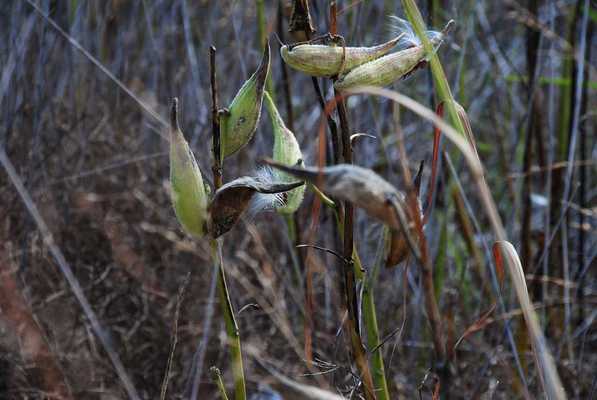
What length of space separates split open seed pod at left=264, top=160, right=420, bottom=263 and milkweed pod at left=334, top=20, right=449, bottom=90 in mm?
136

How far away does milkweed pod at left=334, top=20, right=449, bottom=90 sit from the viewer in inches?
23.4

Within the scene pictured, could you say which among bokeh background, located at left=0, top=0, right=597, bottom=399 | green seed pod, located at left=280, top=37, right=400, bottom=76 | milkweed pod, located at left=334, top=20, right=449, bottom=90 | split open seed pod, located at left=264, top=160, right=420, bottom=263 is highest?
green seed pod, located at left=280, top=37, right=400, bottom=76

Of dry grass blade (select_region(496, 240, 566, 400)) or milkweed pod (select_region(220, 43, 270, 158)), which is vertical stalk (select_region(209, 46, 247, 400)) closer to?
milkweed pod (select_region(220, 43, 270, 158))

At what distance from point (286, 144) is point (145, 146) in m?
1.07

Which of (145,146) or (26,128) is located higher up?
→ (26,128)

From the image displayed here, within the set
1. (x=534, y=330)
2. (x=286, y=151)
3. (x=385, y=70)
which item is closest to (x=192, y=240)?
(x=286, y=151)

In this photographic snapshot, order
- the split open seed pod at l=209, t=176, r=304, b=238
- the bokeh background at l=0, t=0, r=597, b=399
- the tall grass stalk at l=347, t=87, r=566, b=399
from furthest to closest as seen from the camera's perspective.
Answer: the bokeh background at l=0, t=0, r=597, b=399 < the split open seed pod at l=209, t=176, r=304, b=238 < the tall grass stalk at l=347, t=87, r=566, b=399

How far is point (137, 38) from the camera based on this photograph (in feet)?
5.83

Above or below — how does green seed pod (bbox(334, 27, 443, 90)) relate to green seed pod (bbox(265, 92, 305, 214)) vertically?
above

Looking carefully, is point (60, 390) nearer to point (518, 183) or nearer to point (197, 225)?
point (197, 225)

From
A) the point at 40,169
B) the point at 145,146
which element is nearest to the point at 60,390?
the point at 40,169

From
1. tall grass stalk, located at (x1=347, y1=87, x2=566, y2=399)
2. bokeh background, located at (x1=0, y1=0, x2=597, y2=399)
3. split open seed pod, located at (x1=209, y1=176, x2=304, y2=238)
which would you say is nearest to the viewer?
tall grass stalk, located at (x1=347, y1=87, x2=566, y2=399)

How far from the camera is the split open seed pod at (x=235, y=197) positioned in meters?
0.58

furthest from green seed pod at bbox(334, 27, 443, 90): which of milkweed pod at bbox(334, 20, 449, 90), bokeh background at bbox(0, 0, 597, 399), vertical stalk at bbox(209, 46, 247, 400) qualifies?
bokeh background at bbox(0, 0, 597, 399)
